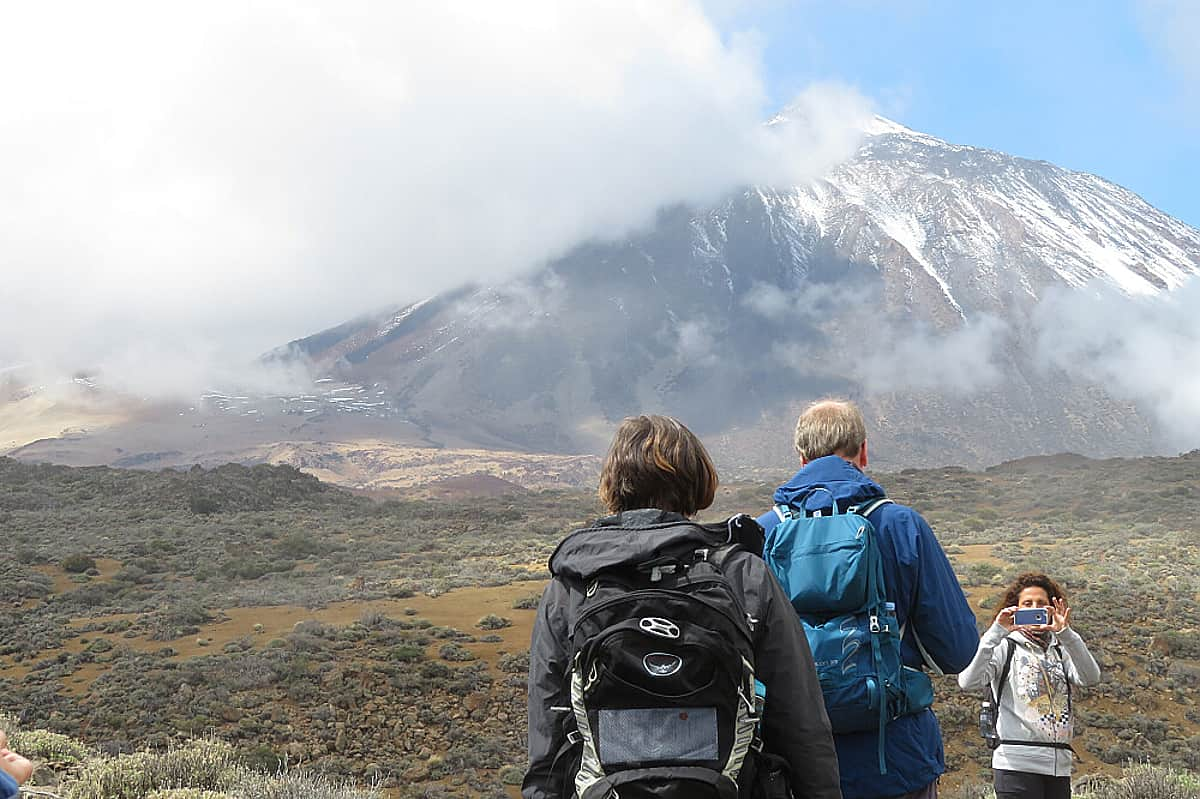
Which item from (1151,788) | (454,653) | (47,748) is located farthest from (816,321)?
(47,748)

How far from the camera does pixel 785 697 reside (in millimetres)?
1844

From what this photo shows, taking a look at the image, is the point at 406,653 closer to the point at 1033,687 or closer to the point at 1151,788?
the point at 1151,788

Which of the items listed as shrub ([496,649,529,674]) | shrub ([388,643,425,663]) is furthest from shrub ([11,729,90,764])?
shrub ([496,649,529,674])

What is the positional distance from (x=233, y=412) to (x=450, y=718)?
408 ft

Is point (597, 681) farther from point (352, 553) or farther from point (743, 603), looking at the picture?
point (352, 553)

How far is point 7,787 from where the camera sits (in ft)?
6.36

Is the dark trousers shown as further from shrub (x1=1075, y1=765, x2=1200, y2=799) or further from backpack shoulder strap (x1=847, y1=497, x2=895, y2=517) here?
shrub (x1=1075, y1=765, x2=1200, y2=799)

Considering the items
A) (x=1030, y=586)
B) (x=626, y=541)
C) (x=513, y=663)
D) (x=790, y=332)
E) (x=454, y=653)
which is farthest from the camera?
(x=790, y=332)

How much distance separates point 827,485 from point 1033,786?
5.56 feet

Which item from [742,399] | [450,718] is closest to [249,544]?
[450,718]

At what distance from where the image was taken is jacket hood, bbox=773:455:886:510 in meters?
2.49

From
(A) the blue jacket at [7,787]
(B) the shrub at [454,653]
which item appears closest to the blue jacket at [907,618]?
(A) the blue jacket at [7,787]

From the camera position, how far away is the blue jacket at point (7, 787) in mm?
1929

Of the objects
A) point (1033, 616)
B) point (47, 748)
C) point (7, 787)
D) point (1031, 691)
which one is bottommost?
point (47, 748)
